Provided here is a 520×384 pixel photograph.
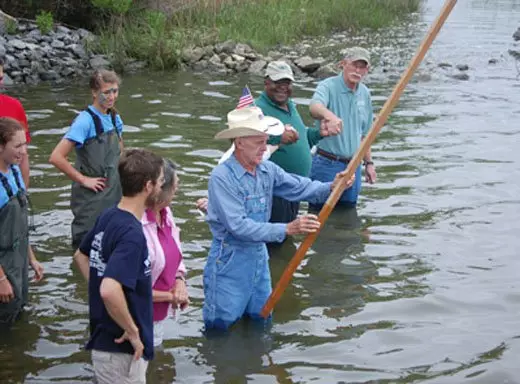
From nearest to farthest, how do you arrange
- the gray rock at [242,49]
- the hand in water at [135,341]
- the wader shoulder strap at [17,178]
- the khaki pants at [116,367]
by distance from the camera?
the hand in water at [135,341], the khaki pants at [116,367], the wader shoulder strap at [17,178], the gray rock at [242,49]

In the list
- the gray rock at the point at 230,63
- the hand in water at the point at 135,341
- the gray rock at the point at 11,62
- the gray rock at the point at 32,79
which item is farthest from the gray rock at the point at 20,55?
the hand in water at the point at 135,341

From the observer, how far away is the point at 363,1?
3186cm

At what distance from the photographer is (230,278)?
21.1 feet

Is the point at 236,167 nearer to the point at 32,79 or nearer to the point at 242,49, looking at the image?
the point at 32,79

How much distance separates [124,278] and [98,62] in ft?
53.9

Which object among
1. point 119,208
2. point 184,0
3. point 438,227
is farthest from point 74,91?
point 119,208

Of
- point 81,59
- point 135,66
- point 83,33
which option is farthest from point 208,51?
point 81,59

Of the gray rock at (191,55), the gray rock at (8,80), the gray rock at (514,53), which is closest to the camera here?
the gray rock at (8,80)

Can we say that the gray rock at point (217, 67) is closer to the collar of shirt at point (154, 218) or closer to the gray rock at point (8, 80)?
the gray rock at point (8, 80)

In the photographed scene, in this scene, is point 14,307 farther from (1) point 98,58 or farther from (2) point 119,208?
(1) point 98,58

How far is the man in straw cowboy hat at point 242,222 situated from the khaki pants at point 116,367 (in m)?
1.53

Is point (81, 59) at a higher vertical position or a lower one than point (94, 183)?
lower

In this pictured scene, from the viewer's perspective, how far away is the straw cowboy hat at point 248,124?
6191 millimetres

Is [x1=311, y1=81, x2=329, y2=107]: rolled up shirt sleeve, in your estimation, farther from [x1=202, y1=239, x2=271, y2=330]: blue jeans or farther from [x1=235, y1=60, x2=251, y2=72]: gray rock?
[x1=235, y1=60, x2=251, y2=72]: gray rock
